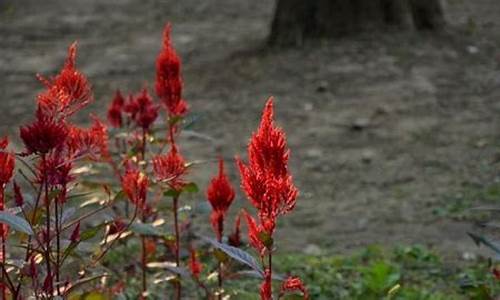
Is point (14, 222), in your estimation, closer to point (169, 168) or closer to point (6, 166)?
point (6, 166)

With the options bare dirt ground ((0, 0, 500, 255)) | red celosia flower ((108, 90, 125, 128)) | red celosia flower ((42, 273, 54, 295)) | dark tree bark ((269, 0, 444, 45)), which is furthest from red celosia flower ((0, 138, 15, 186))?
dark tree bark ((269, 0, 444, 45))

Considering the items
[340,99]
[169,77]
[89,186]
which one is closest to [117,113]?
[89,186]

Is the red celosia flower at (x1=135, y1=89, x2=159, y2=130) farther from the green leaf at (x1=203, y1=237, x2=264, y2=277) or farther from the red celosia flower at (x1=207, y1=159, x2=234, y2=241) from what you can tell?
the green leaf at (x1=203, y1=237, x2=264, y2=277)

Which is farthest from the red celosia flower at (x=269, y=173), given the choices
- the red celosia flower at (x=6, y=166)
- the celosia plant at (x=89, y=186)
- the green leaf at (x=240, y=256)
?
the red celosia flower at (x=6, y=166)

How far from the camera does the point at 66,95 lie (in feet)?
8.50

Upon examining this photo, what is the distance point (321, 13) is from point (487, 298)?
23.0 ft

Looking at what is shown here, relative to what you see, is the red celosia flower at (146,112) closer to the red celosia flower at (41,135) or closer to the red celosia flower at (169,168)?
the red celosia flower at (169,168)

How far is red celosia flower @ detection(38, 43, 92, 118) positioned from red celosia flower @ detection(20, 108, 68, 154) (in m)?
0.11

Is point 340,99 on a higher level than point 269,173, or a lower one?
lower

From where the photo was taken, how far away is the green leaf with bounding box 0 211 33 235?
2.43 meters

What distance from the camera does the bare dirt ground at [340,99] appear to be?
6.41 meters

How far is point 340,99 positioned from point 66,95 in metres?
6.30

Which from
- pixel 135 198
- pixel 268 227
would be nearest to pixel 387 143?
pixel 135 198

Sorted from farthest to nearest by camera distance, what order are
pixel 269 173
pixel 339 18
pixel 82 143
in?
1. pixel 339 18
2. pixel 82 143
3. pixel 269 173
